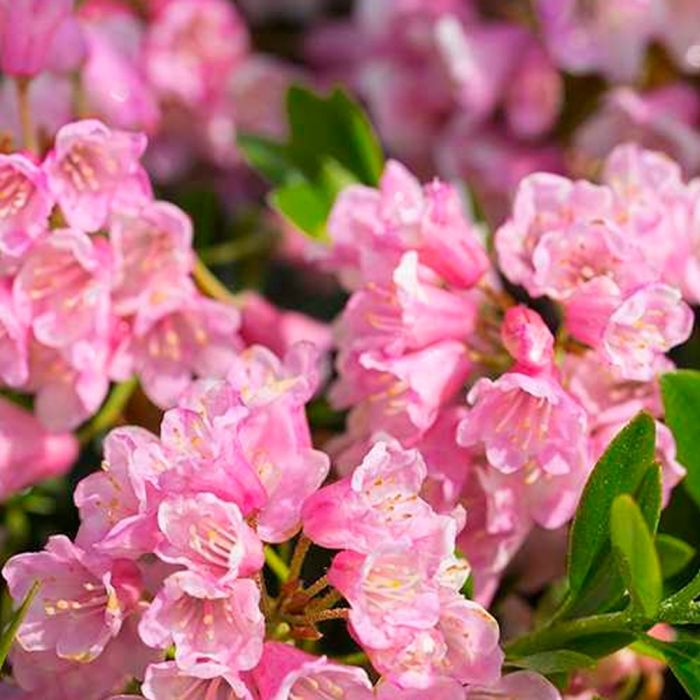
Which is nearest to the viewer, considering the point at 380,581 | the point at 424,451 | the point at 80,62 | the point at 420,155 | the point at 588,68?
the point at 380,581

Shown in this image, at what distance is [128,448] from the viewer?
0.76 meters

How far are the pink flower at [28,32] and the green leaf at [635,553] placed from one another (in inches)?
17.1

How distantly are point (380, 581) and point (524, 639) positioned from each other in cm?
11

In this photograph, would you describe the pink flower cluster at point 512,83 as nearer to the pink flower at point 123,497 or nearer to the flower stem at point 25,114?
the flower stem at point 25,114

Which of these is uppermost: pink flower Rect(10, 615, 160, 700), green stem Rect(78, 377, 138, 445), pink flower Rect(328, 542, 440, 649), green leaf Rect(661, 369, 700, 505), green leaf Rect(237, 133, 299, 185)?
green leaf Rect(661, 369, 700, 505)

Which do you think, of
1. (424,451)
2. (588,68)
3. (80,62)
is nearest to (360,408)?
(424,451)

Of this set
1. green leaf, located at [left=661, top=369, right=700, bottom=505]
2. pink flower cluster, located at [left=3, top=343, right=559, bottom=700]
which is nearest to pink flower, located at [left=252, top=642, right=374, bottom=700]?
pink flower cluster, located at [left=3, top=343, right=559, bottom=700]

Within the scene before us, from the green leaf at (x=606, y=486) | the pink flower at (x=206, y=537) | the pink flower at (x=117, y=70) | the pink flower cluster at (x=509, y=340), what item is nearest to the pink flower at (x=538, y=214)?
the pink flower cluster at (x=509, y=340)

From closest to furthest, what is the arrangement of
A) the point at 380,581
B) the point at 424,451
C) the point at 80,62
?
the point at 380,581, the point at 424,451, the point at 80,62

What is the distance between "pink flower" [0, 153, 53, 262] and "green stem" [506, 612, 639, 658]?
315mm

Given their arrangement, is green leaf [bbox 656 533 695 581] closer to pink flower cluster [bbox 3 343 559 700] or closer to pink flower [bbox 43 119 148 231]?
pink flower cluster [bbox 3 343 559 700]

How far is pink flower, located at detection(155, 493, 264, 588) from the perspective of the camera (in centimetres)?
71

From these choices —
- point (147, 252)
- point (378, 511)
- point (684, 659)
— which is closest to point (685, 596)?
point (684, 659)

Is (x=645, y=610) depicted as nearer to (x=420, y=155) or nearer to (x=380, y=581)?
(x=380, y=581)
